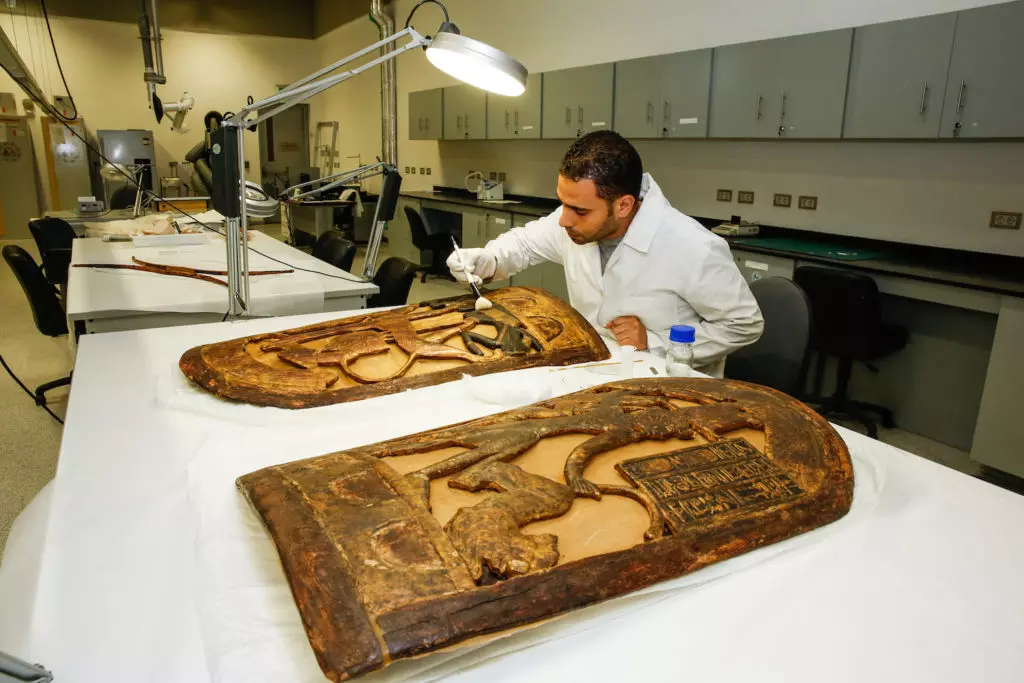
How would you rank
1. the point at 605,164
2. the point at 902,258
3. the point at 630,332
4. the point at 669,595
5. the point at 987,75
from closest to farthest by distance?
the point at 669,595 → the point at 605,164 → the point at 630,332 → the point at 987,75 → the point at 902,258

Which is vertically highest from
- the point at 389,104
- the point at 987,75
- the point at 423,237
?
the point at 389,104

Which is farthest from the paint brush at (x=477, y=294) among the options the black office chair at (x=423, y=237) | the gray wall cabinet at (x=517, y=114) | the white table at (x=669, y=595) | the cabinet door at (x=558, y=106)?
the black office chair at (x=423, y=237)

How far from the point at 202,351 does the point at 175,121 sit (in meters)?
4.10

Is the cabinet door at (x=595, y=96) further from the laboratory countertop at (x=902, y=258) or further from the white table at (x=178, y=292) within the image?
the white table at (x=178, y=292)

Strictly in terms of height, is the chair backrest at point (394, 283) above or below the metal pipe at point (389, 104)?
below

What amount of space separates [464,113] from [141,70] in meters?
5.69

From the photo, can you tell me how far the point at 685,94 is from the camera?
4.21 metres

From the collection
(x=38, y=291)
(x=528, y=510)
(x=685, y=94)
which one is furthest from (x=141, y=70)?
(x=528, y=510)

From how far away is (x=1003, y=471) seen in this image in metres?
2.82

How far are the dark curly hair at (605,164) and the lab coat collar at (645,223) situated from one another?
185 millimetres

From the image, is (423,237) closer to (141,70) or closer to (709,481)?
(709,481)

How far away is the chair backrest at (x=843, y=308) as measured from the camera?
9.82 feet

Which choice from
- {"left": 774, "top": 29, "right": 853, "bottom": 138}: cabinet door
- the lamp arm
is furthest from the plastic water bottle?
{"left": 774, "top": 29, "right": 853, "bottom": 138}: cabinet door

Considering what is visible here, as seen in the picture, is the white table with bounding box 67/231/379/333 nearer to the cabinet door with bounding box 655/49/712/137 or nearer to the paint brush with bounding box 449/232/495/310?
the paint brush with bounding box 449/232/495/310
